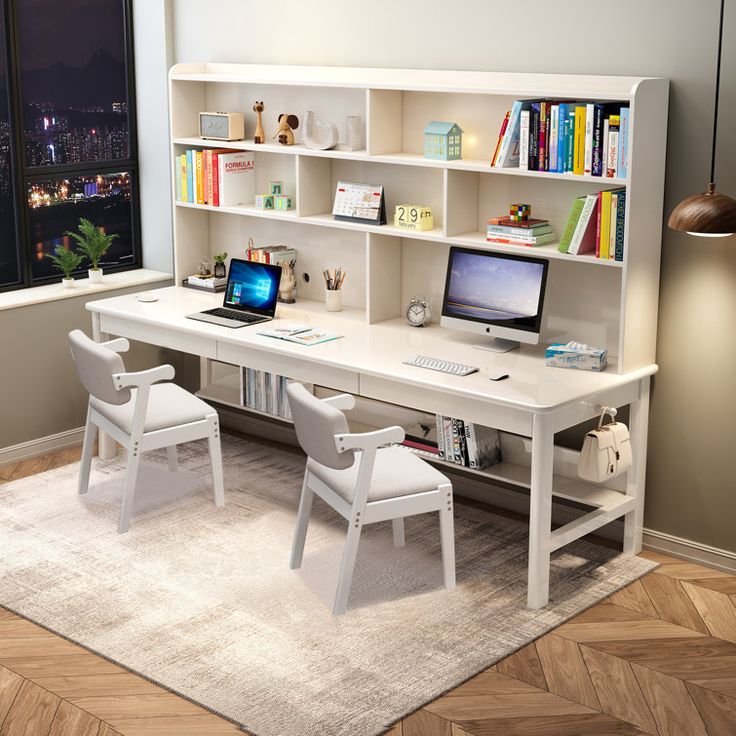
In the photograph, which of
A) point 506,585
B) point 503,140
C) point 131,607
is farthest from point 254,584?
point 503,140

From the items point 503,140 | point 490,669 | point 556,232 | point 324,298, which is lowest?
point 490,669

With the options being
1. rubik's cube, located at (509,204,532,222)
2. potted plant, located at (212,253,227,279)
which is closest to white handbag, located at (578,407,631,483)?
rubik's cube, located at (509,204,532,222)

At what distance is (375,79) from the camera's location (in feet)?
15.1

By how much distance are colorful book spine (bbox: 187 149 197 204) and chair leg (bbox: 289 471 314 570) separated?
5.98 ft

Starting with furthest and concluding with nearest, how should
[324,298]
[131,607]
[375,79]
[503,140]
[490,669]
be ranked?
[324,298] → [375,79] → [503,140] → [131,607] → [490,669]

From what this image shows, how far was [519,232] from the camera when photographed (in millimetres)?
4160

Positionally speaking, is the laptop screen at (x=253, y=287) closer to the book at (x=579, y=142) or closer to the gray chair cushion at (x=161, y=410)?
the gray chair cushion at (x=161, y=410)

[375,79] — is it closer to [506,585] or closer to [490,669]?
[506,585]

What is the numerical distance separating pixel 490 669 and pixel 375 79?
8.08 feet

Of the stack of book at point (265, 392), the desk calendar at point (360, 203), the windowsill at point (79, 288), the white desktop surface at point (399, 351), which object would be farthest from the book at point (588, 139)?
the windowsill at point (79, 288)

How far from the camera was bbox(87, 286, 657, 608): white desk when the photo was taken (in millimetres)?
3758

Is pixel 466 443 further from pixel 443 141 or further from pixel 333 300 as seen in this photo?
pixel 443 141

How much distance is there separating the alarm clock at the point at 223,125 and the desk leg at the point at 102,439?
1.00m

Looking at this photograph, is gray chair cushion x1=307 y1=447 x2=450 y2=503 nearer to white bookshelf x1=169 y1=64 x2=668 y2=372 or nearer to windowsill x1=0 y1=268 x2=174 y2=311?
white bookshelf x1=169 y1=64 x2=668 y2=372
